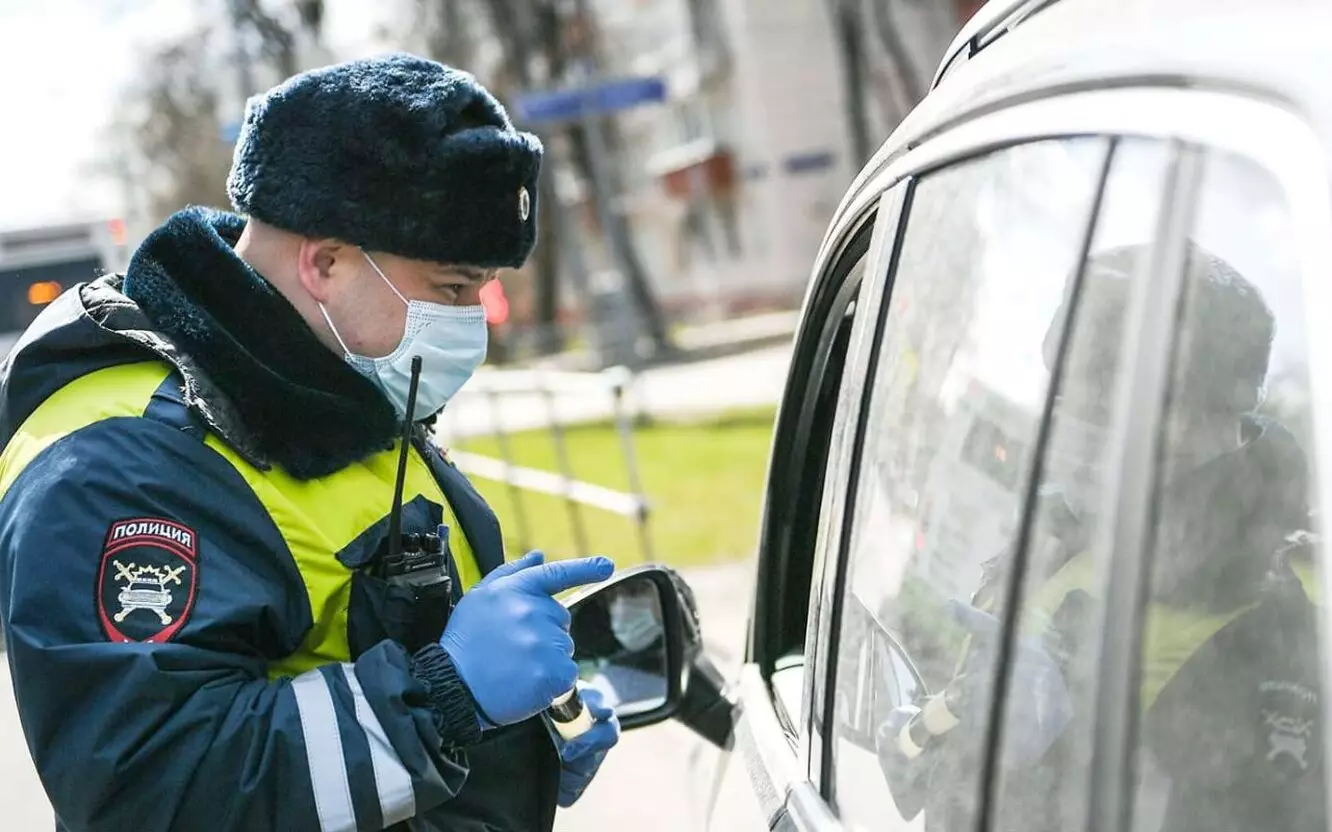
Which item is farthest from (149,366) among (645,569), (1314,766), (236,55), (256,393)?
(236,55)

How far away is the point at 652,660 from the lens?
2.53 m

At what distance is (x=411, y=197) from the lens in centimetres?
195

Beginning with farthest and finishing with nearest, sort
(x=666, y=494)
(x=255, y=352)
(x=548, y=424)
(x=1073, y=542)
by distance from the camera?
(x=666, y=494)
(x=548, y=424)
(x=255, y=352)
(x=1073, y=542)

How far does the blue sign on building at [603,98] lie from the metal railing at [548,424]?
411 centimetres

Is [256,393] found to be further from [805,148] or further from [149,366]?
[805,148]

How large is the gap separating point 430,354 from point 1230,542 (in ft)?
4.79

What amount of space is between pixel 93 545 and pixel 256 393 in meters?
0.32

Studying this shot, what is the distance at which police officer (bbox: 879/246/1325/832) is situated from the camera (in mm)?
931

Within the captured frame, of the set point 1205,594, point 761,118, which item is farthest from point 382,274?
point 761,118

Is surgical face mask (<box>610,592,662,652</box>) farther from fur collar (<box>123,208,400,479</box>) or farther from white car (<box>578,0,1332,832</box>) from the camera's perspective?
white car (<box>578,0,1332,832</box>)

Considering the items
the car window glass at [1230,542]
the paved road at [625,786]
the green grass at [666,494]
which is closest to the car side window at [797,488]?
the car window glass at [1230,542]

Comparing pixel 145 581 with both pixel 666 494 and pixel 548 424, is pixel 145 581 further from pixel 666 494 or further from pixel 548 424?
pixel 666 494

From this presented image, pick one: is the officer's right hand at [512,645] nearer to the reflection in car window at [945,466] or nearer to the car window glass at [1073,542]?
the reflection in car window at [945,466]

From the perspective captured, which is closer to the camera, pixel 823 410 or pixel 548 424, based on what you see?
pixel 823 410
